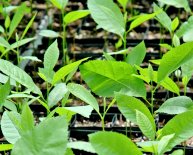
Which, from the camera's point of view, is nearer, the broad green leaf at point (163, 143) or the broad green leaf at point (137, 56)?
the broad green leaf at point (163, 143)

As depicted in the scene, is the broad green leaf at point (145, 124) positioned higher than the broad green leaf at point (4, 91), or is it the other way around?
the broad green leaf at point (4, 91)

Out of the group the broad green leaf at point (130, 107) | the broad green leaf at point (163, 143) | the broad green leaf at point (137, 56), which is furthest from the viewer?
the broad green leaf at point (137, 56)

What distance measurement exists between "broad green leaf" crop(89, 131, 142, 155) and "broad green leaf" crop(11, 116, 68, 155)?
6 centimetres

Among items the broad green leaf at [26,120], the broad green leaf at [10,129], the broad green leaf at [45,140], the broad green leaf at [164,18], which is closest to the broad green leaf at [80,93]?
the broad green leaf at [10,129]

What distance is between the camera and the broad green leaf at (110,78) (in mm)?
1292

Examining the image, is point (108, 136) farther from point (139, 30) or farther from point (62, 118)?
point (139, 30)

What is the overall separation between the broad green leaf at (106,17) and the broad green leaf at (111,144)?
2.05 ft

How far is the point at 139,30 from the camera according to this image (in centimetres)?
322

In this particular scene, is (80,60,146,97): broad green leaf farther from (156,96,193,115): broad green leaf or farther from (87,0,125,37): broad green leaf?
(87,0,125,37): broad green leaf

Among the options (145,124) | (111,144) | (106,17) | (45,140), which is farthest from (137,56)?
(45,140)

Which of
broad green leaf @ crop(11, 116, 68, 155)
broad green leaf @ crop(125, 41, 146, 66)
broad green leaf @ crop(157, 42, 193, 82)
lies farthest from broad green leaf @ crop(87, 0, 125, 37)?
broad green leaf @ crop(11, 116, 68, 155)

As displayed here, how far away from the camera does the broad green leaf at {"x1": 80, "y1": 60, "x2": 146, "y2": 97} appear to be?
129cm

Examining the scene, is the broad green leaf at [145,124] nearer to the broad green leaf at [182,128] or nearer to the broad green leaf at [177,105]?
the broad green leaf at [182,128]

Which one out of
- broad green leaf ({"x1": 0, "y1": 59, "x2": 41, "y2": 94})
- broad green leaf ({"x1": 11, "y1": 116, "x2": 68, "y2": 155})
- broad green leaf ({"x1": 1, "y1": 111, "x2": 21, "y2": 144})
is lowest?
broad green leaf ({"x1": 1, "y1": 111, "x2": 21, "y2": 144})
